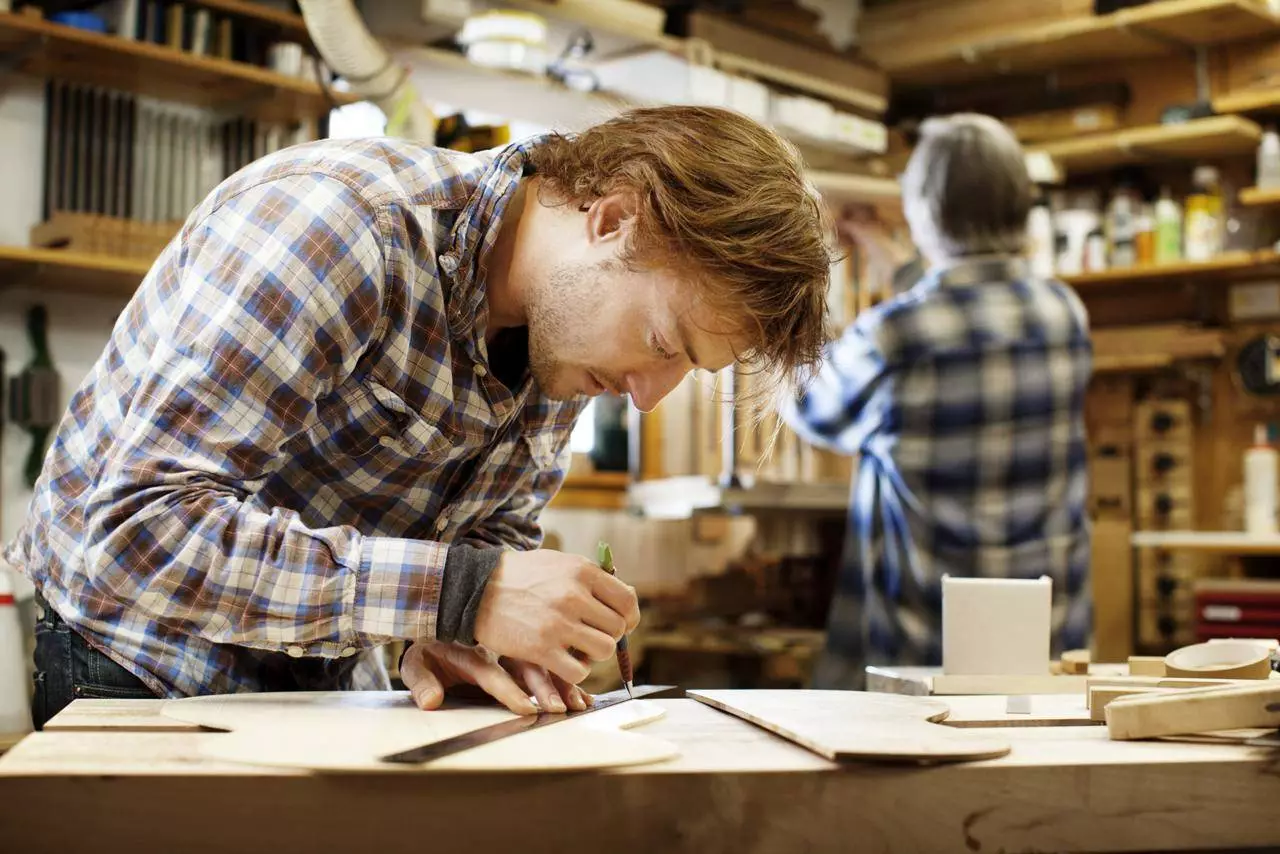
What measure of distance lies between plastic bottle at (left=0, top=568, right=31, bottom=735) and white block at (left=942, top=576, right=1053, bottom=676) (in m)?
1.58

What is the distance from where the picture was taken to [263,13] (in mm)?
3486

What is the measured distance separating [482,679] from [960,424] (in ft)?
5.39

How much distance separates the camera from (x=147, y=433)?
3.70ft

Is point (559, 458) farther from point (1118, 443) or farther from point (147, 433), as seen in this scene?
point (1118, 443)

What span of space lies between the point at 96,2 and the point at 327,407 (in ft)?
8.03

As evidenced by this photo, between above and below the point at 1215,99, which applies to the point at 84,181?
below

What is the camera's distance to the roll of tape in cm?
135

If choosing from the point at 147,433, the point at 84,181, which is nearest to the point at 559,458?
the point at 147,433

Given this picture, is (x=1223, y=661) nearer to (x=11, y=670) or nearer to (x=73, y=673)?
(x=73, y=673)

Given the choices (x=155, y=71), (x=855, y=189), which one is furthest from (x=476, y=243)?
(x=855, y=189)

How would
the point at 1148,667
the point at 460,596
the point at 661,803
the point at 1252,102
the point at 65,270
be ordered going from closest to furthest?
the point at 661,803, the point at 460,596, the point at 1148,667, the point at 65,270, the point at 1252,102

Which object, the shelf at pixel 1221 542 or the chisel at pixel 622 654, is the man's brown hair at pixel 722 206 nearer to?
the chisel at pixel 622 654

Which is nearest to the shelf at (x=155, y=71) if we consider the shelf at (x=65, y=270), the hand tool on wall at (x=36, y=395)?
the shelf at (x=65, y=270)

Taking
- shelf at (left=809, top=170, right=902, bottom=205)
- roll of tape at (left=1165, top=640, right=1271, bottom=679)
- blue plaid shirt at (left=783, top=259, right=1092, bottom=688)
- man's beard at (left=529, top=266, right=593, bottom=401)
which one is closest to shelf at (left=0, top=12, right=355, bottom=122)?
shelf at (left=809, top=170, right=902, bottom=205)
